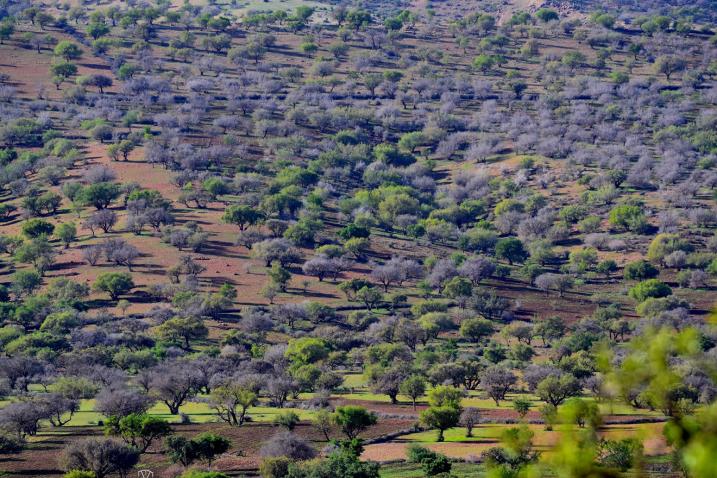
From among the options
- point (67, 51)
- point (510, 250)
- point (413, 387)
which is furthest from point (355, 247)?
point (67, 51)

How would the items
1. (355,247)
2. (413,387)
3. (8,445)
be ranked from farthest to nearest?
(355,247) < (413,387) < (8,445)

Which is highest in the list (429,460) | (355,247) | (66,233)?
(429,460)

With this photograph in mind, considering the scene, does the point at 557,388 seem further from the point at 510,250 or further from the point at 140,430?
the point at 510,250

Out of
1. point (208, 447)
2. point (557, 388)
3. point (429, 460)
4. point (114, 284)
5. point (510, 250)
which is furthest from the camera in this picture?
point (510, 250)

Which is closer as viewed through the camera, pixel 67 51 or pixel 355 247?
pixel 355 247

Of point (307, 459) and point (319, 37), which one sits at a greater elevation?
point (319, 37)

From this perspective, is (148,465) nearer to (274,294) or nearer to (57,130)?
(274,294)

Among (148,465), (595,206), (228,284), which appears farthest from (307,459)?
(595,206)

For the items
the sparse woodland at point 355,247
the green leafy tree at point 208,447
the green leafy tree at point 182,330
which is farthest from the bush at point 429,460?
the green leafy tree at point 182,330
